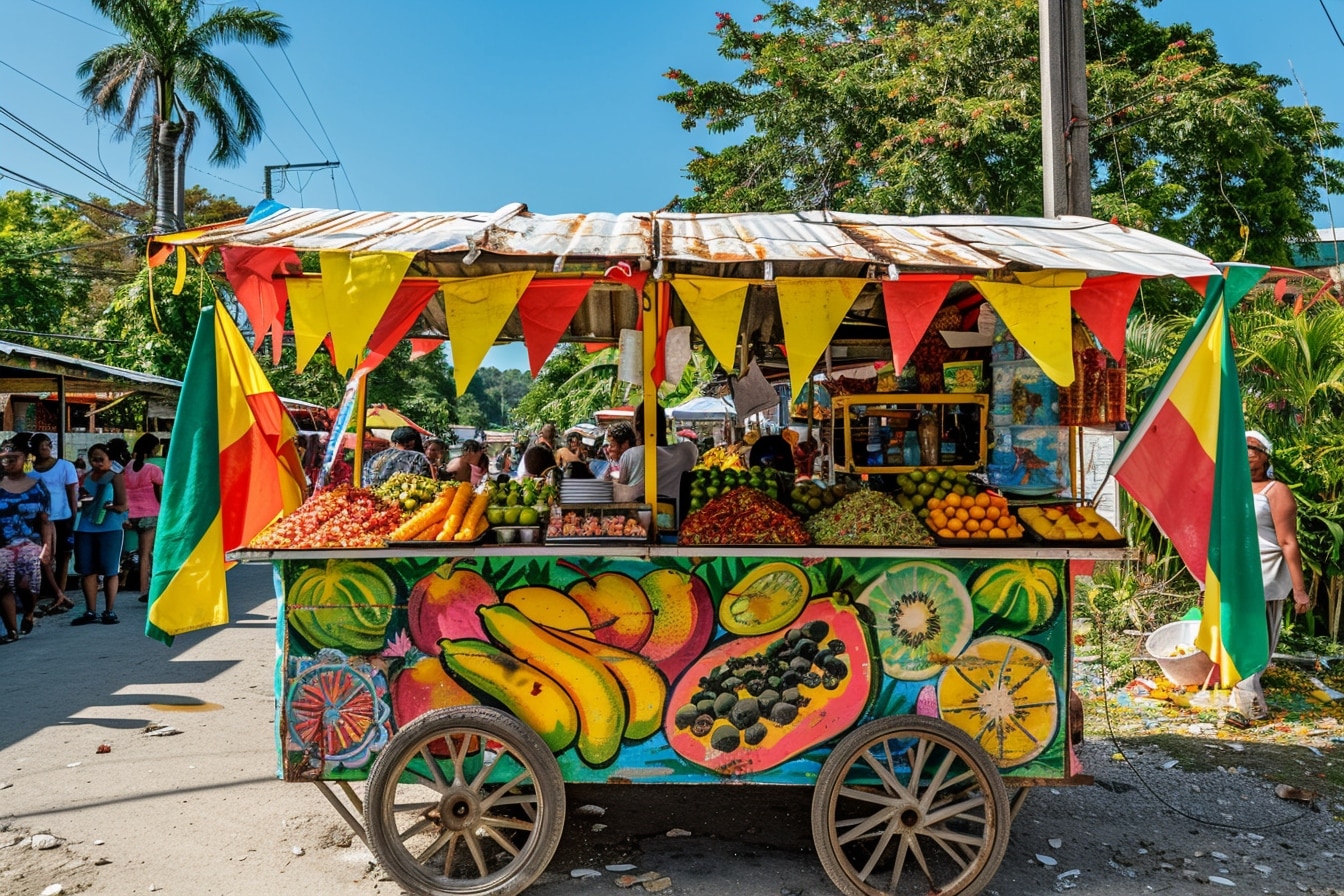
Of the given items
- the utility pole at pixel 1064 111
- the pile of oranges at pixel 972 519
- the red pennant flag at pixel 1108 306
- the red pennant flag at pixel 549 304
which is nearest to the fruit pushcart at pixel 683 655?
the pile of oranges at pixel 972 519

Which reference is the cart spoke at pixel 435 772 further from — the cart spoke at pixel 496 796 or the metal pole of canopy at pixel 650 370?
the metal pole of canopy at pixel 650 370

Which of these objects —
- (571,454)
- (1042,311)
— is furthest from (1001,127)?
(1042,311)

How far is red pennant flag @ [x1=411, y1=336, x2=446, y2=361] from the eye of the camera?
22.6ft

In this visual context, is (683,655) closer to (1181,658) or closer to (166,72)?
(1181,658)

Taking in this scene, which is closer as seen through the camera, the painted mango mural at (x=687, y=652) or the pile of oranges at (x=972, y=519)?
the painted mango mural at (x=687, y=652)

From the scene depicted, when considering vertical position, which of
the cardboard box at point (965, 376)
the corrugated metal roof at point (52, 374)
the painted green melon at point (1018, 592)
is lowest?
the painted green melon at point (1018, 592)

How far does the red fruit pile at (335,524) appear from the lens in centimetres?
373

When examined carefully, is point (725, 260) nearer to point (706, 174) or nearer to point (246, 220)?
point (246, 220)

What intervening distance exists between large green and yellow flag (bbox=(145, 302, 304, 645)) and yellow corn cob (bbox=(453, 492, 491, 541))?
1060mm

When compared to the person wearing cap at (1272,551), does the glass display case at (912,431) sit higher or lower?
higher

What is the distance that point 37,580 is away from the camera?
26.7ft

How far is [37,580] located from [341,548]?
649 cm

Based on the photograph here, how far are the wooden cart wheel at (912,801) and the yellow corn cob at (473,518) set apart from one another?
181 cm

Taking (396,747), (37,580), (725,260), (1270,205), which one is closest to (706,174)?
(1270,205)
